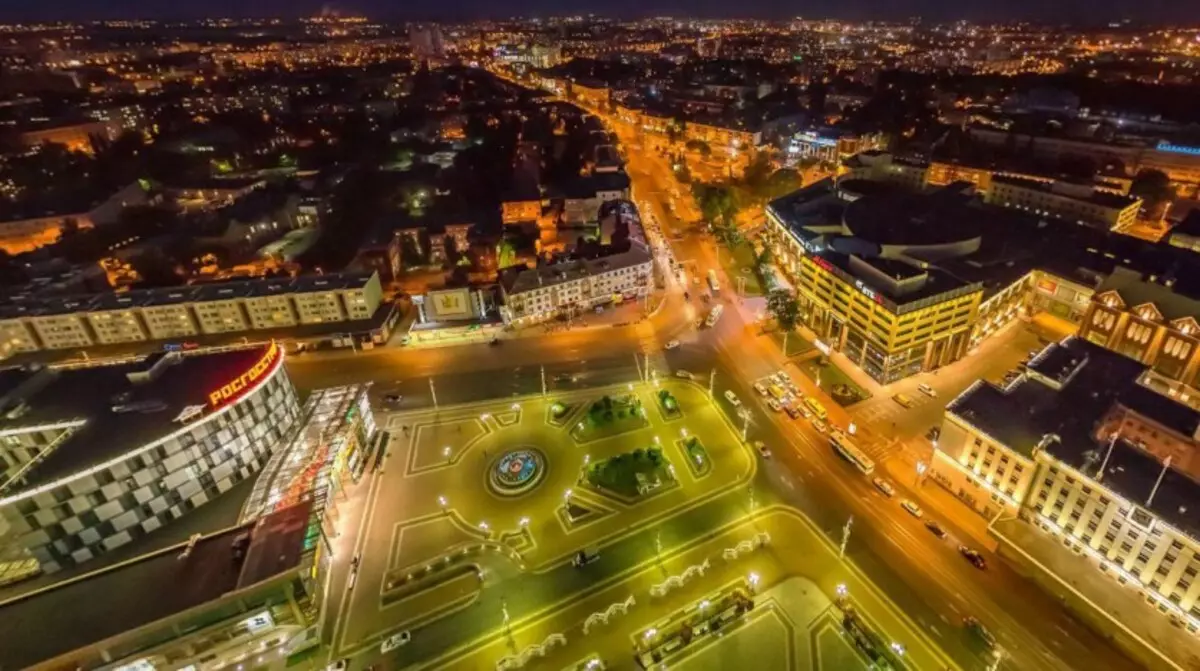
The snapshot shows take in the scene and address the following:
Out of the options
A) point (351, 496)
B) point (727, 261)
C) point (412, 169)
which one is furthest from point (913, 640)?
point (412, 169)

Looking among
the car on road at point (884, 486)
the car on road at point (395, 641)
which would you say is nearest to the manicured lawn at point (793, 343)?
the car on road at point (884, 486)

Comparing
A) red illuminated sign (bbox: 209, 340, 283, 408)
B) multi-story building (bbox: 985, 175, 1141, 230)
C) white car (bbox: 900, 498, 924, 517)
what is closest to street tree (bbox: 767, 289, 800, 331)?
white car (bbox: 900, 498, 924, 517)

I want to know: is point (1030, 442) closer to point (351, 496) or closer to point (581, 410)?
point (581, 410)

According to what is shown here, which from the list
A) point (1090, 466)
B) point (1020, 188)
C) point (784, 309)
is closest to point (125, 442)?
point (784, 309)

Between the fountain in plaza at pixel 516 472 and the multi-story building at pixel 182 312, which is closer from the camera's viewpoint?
the fountain in plaza at pixel 516 472

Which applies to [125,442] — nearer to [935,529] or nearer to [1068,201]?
[935,529]

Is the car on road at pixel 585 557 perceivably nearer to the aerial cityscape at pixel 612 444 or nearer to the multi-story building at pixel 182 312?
the aerial cityscape at pixel 612 444
